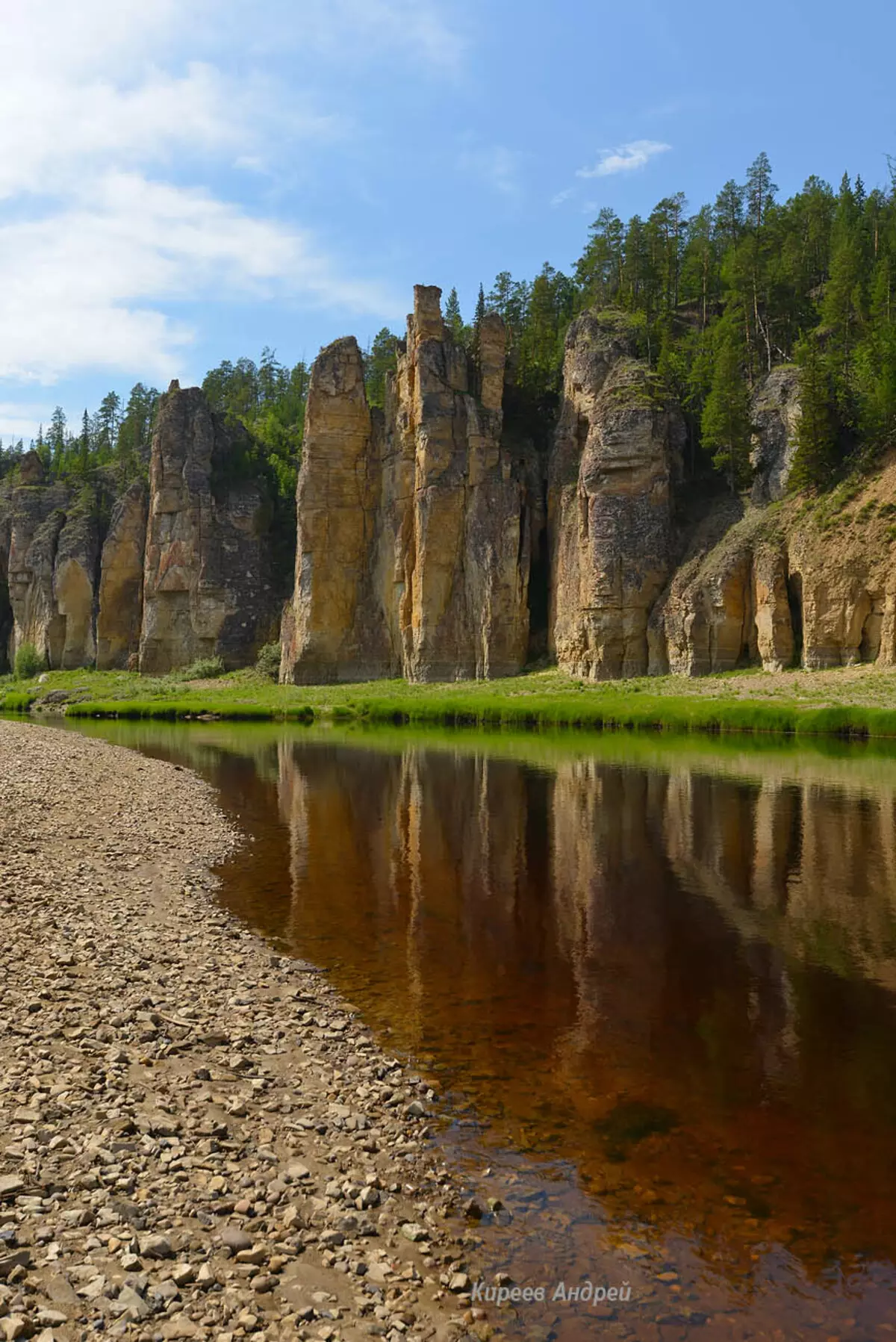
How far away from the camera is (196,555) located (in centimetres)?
9006

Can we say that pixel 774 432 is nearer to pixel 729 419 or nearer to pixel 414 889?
pixel 729 419

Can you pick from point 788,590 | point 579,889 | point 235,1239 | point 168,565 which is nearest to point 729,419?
point 788,590

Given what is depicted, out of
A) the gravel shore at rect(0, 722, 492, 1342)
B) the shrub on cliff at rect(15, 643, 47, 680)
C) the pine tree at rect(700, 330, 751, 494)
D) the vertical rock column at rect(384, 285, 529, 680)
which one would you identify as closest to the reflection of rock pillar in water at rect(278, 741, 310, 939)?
the gravel shore at rect(0, 722, 492, 1342)

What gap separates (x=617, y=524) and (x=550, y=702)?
15.9m

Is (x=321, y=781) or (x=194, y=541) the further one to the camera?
(x=194, y=541)

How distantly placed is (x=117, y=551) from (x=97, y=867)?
88.9 meters

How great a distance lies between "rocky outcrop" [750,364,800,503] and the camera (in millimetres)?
59094

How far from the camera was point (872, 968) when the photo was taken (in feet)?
38.0

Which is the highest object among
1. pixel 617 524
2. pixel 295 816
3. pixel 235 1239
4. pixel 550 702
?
pixel 617 524

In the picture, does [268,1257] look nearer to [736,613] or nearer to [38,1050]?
[38,1050]

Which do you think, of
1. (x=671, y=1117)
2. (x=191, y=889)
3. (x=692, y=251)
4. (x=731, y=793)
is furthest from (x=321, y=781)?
(x=692, y=251)

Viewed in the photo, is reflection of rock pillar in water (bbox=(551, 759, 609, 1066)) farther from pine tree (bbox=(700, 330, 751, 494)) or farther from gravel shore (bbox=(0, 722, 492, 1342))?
pine tree (bbox=(700, 330, 751, 494))

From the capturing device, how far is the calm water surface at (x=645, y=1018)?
595 cm

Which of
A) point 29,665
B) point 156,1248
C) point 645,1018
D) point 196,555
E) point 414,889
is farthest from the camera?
point 29,665
